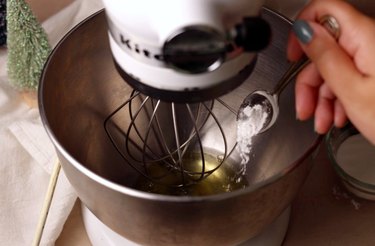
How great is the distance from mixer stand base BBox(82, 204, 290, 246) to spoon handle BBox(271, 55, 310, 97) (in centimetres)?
15

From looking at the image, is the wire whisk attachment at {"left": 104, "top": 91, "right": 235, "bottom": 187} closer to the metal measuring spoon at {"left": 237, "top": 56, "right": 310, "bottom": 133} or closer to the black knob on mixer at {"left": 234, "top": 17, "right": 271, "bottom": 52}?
the metal measuring spoon at {"left": 237, "top": 56, "right": 310, "bottom": 133}

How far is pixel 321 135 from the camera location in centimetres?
53

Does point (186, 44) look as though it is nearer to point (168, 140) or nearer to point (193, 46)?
point (193, 46)

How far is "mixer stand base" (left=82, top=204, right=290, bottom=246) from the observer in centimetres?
61

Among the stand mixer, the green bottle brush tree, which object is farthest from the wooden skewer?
the stand mixer

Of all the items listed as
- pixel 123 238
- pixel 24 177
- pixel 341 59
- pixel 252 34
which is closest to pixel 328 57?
pixel 341 59

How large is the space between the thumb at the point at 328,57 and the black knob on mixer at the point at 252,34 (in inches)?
4.2

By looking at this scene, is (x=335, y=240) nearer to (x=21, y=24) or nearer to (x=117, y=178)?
(x=117, y=178)

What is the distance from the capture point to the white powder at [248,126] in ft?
2.06

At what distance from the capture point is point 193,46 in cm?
38

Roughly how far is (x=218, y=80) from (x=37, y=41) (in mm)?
344

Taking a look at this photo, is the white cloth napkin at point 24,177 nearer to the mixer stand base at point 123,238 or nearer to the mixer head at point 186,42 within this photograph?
the mixer stand base at point 123,238

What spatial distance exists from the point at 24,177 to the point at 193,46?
15.3 inches

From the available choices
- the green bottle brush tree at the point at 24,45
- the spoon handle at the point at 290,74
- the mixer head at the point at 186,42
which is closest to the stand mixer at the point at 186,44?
the mixer head at the point at 186,42
